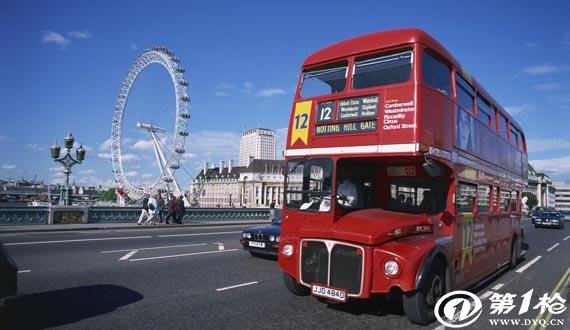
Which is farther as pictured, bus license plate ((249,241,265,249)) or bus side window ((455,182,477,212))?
bus license plate ((249,241,265,249))

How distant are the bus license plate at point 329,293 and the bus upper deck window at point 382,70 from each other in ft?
10.8

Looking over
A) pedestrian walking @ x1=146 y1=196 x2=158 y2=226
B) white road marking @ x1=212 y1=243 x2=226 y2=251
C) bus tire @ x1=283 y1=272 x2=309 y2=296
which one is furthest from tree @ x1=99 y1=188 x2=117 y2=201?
bus tire @ x1=283 y1=272 x2=309 y2=296

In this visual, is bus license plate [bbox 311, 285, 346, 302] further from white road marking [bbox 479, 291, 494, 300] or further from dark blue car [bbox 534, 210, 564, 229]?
dark blue car [bbox 534, 210, 564, 229]

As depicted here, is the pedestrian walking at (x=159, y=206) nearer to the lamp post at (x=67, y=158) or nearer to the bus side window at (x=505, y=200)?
the lamp post at (x=67, y=158)

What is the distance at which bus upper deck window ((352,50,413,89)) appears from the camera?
24.0ft

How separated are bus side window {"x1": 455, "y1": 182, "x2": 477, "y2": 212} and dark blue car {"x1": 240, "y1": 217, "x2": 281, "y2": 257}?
19.0ft

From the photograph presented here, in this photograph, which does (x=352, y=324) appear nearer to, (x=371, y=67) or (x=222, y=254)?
(x=371, y=67)

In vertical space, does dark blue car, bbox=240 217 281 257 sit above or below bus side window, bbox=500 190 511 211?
below

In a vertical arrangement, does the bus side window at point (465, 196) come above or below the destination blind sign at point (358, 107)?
below

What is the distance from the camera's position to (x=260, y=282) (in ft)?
31.5

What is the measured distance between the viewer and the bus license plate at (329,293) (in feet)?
21.7

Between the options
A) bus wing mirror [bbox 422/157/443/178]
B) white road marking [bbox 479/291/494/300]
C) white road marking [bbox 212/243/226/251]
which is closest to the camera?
bus wing mirror [bbox 422/157/443/178]

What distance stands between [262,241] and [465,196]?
21.1ft

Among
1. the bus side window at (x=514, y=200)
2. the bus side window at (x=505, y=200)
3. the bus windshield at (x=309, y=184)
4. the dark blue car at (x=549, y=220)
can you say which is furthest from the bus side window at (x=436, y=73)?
the dark blue car at (x=549, y=220)
